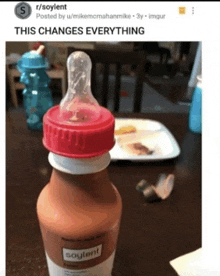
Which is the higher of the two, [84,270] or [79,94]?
[79,94]

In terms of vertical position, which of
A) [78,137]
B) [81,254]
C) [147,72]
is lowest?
[147,72]

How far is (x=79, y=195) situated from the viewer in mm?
220

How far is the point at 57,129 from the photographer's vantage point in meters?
0.20

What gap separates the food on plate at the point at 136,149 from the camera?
0.51m

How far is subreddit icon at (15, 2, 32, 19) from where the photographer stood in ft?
1.14

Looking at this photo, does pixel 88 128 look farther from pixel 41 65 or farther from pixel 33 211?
pixel 41 65

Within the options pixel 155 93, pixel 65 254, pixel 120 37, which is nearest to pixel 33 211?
pixel 65 254

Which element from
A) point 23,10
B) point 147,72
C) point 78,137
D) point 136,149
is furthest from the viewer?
point 147,72

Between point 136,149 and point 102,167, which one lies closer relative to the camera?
point 102,167

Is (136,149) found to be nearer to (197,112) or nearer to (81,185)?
(197,112)

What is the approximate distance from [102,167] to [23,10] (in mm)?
260

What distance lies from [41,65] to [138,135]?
0.26m

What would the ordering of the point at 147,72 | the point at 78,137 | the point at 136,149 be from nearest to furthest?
the point at 78,137 < the point at 136,149 < the point at 147,72

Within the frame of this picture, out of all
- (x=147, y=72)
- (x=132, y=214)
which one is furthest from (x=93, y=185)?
(x=147, y=72)
